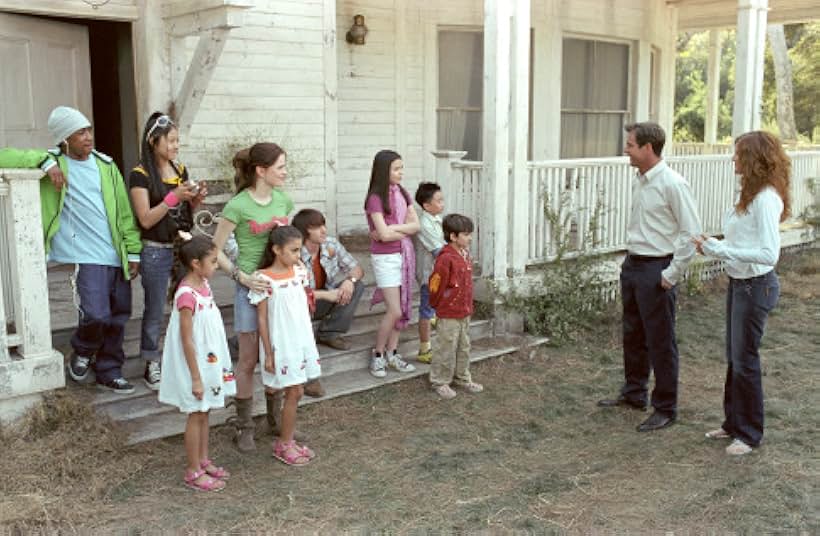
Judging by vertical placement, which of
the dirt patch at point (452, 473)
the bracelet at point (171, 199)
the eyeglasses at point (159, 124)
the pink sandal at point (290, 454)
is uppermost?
the eyeglasses at point (159, 124)

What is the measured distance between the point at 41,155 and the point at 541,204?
14.1 feet

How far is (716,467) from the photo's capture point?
450 centimetres

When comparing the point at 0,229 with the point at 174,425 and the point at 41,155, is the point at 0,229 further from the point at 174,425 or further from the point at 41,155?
the point at 174,425

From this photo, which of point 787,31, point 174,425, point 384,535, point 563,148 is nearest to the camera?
point 384,535

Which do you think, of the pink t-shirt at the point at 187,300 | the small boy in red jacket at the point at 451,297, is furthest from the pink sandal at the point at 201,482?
the small boy in red jacket at the point at 451,297

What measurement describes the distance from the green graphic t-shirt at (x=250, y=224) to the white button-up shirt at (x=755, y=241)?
7.96 ft

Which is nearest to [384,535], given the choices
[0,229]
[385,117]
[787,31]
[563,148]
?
[0,229]

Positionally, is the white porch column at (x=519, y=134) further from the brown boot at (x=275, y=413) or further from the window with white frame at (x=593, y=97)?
the window with white frame at (x=593, y=97)

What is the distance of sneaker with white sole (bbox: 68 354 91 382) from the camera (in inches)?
189

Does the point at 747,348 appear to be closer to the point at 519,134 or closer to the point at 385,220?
the point at 385,220

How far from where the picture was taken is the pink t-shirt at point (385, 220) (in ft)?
18.3

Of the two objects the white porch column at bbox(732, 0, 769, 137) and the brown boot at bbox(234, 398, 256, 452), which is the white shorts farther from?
the white porch column at bbox(732, 0, 769, 137)

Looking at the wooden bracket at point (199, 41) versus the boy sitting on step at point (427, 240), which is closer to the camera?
the wooden bracket at point (199, 41)

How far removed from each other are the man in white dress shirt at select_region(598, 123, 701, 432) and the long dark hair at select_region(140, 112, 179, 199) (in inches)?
112
